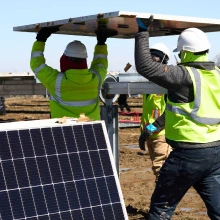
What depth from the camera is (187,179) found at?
212 inches

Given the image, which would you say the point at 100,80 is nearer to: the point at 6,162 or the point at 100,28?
the point at 100,28

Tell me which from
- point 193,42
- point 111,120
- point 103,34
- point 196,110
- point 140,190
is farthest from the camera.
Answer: point 140,190

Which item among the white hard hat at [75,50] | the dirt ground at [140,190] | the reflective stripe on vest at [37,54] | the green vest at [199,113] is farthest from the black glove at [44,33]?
the dirt ground at [140,190]

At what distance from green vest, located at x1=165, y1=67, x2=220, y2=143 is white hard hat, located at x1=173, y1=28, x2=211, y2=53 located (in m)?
0.23

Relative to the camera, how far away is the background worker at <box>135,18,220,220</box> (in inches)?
205

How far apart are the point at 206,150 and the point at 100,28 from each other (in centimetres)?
233

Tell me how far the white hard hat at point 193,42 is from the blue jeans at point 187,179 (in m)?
0.90

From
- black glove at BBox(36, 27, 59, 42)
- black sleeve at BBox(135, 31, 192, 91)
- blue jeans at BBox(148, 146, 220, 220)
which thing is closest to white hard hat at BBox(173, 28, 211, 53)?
black sleeve at BBox(135, 31, 192, 91)

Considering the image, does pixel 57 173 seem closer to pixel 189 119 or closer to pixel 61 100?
pixel 189 119

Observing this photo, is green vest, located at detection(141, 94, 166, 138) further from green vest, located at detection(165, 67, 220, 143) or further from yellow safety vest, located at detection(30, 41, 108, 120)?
green vest, located at detection(165, 67, 220, 143)

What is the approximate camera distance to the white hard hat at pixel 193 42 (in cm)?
543

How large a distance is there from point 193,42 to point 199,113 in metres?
0.65

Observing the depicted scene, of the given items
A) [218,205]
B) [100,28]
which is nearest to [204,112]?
[218,205]

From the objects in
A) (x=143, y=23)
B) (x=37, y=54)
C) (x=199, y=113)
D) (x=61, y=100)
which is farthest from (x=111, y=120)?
(x=199, y=113)
